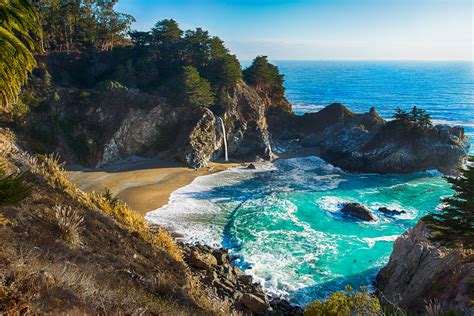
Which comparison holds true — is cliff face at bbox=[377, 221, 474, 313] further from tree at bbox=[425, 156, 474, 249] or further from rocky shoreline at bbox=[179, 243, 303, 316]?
rocky shoreline at bbox=[179, 243, 303, 316]

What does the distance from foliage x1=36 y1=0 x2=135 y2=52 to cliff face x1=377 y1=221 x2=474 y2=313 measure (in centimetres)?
5233

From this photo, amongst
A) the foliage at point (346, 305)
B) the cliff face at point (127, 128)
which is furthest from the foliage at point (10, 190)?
the cliff face at point (127, 128)

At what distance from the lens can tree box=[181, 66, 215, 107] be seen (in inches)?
1618

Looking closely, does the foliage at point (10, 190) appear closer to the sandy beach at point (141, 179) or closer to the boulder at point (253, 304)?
the boulder at point (253, 304)

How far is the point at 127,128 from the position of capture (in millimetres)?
39656

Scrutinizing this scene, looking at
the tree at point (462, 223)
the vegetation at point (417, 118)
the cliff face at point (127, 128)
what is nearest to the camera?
the tree at point (462, 223)

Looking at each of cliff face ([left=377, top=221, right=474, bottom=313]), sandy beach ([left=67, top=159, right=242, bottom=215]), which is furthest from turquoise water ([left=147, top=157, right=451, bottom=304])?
cliff face ([left=377, top=221, right=474, bottom=313])

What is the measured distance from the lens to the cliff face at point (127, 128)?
124 feet

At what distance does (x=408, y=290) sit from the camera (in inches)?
611

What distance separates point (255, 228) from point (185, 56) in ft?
115

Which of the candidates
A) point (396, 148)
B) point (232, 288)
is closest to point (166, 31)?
point (396, 148)

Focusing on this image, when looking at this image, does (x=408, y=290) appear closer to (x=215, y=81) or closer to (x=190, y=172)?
(x=190, y=172)

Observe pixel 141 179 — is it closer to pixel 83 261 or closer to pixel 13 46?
pixel 83 261

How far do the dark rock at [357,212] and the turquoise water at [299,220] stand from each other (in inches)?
29.3
